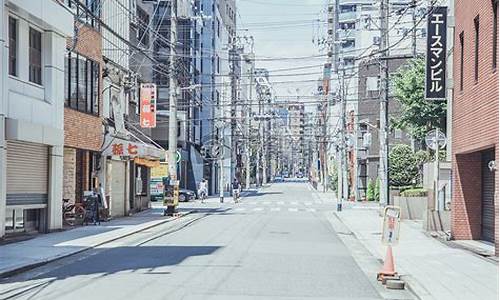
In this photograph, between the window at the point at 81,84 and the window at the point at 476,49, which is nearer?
the window at the point at 476,49

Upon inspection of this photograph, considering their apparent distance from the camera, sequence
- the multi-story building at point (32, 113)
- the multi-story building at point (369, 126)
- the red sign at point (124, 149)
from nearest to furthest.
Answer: the multi-story building at point (32, 113) < the red sign at point (124, 149) < the multi-story building at point (369, 126)

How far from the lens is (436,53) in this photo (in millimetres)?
21812

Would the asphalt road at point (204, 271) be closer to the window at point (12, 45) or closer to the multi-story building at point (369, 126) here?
the window at point (12, 45)

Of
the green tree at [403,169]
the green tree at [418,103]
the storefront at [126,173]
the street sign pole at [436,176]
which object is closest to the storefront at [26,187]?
the storefront at [126,173]

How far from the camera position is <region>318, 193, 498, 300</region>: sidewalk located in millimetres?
12240

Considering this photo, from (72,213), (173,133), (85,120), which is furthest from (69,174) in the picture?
(173,133)

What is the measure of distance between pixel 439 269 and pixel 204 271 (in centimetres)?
486

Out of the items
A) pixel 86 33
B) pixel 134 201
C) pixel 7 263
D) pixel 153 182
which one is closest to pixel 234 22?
pixel 153 182

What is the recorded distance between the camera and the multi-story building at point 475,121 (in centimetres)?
1714

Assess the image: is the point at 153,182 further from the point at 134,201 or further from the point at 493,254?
the point at 493,254

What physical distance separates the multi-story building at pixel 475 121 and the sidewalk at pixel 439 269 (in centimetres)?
122

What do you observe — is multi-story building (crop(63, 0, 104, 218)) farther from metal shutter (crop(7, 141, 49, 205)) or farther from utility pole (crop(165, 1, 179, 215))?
utility pole (crop(165, 1, 179, 215))

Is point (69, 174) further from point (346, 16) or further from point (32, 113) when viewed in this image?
point (346, 16)

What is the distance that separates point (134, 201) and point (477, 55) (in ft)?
77.2
